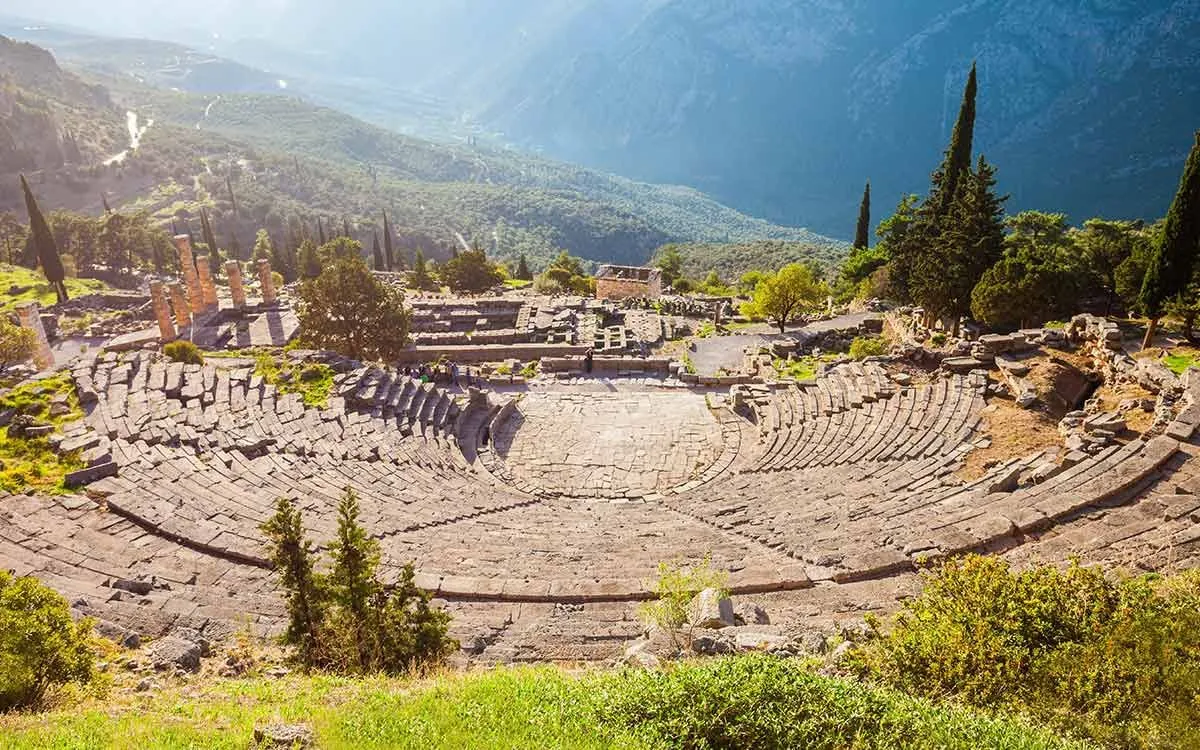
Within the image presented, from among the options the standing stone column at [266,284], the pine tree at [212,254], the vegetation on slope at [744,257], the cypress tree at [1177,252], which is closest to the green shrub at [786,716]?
the cypress tree at [1177,252]

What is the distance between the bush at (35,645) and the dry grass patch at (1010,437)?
1889 cm

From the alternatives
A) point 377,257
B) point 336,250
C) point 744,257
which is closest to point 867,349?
point 336,250

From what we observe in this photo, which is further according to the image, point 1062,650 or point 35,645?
point 35,645

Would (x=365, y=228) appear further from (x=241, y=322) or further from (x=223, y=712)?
(x=223, y=712)

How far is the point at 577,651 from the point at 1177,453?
1414 centimetres

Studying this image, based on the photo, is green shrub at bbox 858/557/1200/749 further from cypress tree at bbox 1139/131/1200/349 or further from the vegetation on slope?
the vegetation on slope

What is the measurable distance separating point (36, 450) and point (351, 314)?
14.7 m

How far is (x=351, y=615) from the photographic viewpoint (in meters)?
10.3

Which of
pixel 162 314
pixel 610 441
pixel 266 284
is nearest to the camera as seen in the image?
pixel 610 441

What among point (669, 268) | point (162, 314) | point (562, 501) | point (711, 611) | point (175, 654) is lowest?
point (562, 501)

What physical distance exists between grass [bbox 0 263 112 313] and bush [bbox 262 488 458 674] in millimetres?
55928

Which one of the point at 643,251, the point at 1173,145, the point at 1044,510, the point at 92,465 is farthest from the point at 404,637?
the point at 1173,145

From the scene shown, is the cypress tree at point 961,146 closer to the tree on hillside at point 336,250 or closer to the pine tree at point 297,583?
the pine tree at point 297,583

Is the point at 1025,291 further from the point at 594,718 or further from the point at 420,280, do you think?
the point at 420,280
